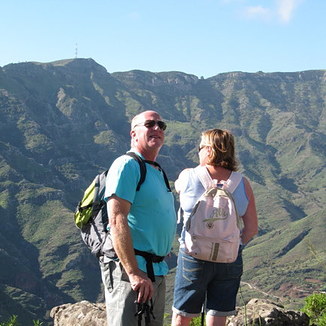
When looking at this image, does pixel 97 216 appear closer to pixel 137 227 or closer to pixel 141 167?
pixel 137 227

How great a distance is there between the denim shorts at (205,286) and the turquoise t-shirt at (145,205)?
709 mm

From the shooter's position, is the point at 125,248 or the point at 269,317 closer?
the point at 125,248

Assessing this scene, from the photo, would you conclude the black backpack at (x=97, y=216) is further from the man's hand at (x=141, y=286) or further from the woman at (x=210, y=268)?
the woman at (x=210, y=268)

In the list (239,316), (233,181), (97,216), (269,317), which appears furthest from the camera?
(239,316)

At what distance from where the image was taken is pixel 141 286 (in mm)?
5000

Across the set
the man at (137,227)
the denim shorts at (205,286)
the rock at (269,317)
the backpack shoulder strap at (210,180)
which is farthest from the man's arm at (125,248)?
the rock at (269,317)

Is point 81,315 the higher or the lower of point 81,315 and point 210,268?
the lower

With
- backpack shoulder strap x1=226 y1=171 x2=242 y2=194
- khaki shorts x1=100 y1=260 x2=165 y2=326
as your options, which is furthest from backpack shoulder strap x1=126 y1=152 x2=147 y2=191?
backpack shoulder strap x1=226 y1=171 x2=242 y2=194

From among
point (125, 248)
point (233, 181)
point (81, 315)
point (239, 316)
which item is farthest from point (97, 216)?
point (239, 316)

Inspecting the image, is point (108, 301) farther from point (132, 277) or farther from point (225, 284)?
point (225, 284)

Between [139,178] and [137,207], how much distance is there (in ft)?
1.07

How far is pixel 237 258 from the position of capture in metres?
6.42

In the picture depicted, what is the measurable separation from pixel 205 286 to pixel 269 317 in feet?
8.96

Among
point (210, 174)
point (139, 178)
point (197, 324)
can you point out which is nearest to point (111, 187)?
point (139, 178)
